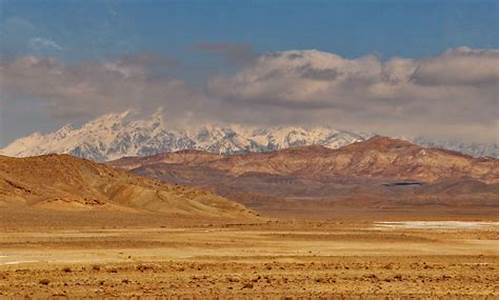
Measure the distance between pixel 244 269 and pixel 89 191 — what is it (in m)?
97.6

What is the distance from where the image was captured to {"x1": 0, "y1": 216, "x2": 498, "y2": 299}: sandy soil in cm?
2870

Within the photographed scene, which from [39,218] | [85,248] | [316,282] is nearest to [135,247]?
[85,248]

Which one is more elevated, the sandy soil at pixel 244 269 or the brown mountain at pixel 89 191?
the brown mountain at pixel 89 191

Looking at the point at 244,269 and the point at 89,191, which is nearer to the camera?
the point at 244,269

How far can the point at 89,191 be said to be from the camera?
5177 inches

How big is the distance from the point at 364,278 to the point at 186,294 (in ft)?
26.0

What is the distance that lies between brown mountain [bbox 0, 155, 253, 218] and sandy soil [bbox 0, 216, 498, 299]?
49548 mm

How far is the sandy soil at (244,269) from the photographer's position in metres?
28.7

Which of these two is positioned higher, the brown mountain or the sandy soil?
the brown mountain

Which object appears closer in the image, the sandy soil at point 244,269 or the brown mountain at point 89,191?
the sandy soil at point 244,269

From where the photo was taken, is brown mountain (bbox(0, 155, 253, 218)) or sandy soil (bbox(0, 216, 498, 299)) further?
brown mountain (bbox(0, 155, 253, 218))

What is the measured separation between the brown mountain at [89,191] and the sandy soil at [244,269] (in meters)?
49.5

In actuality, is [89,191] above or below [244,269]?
above

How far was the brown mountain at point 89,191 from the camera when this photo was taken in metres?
110
